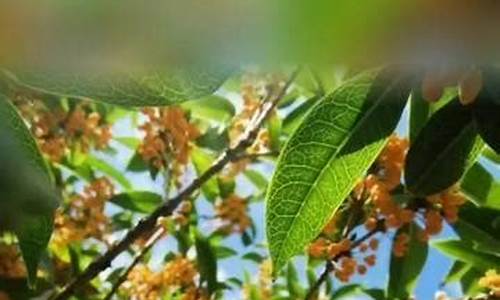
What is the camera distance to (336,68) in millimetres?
146

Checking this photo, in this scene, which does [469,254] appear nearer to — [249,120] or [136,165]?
[249,120]

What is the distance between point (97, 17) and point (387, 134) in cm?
109

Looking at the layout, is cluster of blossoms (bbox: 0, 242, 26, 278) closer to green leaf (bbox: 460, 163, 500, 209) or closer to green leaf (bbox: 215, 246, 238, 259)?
green leaf (bbox: 215, 246, 238, 259)

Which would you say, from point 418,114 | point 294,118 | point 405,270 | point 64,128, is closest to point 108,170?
point 64,128

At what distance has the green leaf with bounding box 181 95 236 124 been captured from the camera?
113 inches

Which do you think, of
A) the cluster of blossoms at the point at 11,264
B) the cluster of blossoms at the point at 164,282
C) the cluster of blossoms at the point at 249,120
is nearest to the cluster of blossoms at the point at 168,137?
the cluster of blossoms at the point at 249,120

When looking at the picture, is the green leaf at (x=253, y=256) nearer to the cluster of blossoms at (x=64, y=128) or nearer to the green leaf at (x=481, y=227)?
the cluster of blossoms at (x=64, y=128)

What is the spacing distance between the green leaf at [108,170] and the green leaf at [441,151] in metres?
1.93

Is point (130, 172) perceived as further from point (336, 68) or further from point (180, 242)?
point (336, 68)

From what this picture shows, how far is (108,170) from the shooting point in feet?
10.4

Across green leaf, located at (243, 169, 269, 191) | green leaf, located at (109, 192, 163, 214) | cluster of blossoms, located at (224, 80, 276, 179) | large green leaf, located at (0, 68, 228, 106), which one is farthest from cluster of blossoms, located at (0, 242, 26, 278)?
large green leaf, located at (0, 68, 228, 106)

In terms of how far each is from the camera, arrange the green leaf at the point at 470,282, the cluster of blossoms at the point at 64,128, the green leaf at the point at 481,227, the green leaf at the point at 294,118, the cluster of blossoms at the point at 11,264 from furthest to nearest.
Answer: the green leaf at the point at 294,118 < the cluster of blossoms at the point at 64,128 < the green leaf at the point at 470,282 < the cluster of blossoms at the point at 11,264 < the green leaf at the point at 481,227

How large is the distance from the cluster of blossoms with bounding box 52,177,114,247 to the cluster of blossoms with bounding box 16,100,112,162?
15cm

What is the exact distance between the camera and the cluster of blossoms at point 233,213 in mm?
2891
